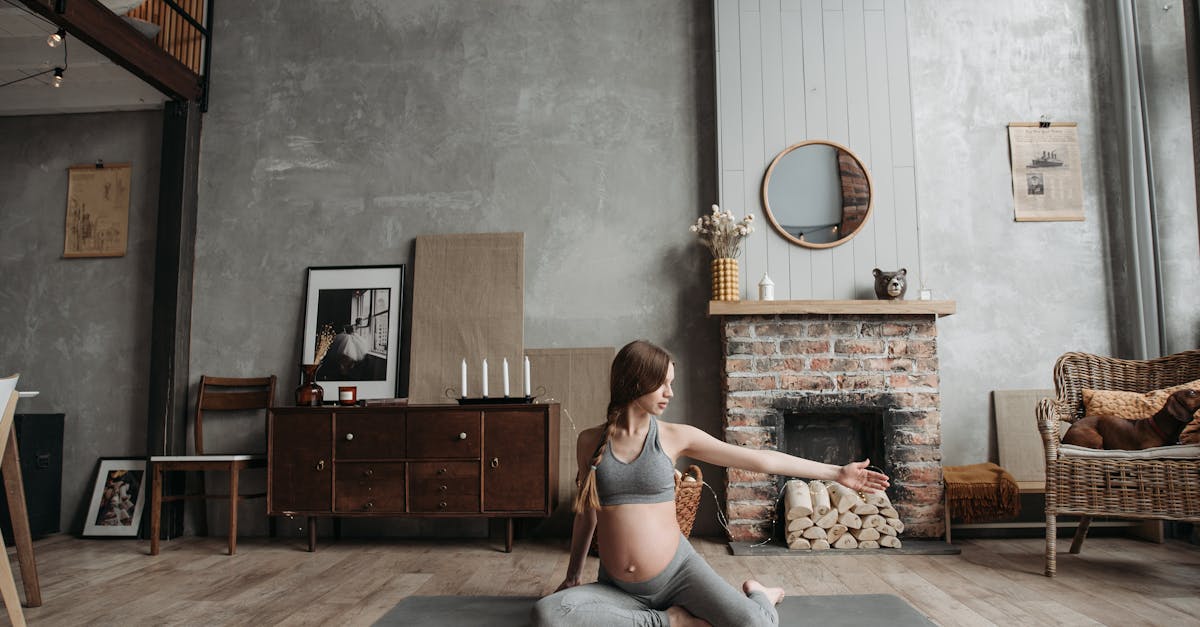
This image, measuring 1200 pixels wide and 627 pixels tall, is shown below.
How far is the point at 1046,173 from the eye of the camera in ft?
15.1

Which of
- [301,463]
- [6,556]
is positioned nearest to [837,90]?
[301,463]

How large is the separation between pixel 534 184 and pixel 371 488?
2.01 m

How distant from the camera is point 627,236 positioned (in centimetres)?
458

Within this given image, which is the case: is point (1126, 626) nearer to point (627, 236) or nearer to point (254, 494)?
point (627, 236)

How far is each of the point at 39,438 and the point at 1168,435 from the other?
593 cm

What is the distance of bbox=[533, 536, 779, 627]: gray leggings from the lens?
85.1 inches

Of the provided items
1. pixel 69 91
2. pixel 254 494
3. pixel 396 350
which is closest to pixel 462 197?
pixel 396 350

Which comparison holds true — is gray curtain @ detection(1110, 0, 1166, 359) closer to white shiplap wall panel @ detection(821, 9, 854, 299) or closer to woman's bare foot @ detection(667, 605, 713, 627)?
white shiplap wall panel @ detection(821, 9, 854, 299)

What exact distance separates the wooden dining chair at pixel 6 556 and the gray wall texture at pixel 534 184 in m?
1.88

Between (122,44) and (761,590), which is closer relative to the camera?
(761,590)

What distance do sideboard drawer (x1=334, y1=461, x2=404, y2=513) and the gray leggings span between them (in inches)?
77.7

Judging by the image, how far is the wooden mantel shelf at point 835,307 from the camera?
409 cm

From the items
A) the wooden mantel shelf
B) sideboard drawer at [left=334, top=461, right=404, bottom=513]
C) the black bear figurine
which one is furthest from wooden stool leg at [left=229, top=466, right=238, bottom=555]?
the black bear figurine

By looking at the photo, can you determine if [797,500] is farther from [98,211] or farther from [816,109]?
[98,211]
